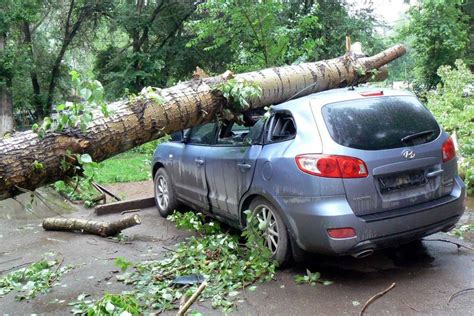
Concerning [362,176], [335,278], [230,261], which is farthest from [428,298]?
[230,261]

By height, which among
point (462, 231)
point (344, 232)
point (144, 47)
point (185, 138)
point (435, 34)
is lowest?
point (462, 231)

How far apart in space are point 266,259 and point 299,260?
322 millimetres

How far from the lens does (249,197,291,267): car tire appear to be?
4.23m

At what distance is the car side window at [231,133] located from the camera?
526 cm

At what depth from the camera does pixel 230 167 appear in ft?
16.3

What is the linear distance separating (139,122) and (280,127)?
140cm

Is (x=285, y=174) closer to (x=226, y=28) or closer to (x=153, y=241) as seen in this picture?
(x=153, y=241)

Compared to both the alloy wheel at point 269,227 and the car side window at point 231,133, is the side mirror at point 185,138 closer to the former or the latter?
the car side window at point 231,133

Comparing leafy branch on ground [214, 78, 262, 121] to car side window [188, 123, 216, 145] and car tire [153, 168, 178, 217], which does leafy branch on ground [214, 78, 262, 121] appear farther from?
car tire [153, 168, 178, 217]

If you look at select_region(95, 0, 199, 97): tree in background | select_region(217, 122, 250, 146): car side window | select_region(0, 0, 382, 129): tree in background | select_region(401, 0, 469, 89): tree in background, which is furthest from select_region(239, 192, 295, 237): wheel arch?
select_region(401, 0, 469, 89): tree in background

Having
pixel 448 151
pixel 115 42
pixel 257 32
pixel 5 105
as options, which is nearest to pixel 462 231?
pixel 448 151

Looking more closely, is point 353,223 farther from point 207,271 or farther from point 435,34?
point 435,34

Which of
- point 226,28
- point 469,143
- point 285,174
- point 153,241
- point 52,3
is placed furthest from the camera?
point 52,3

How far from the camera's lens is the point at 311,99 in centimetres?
427
